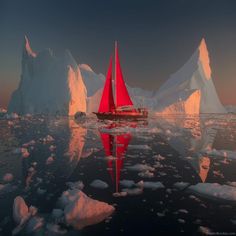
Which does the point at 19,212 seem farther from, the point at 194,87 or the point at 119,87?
the point at 194,87

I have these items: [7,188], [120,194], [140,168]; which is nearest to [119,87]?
[140,168]

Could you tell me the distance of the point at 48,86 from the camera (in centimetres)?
7612

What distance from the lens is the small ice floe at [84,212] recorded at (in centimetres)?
502

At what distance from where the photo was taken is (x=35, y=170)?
29.6ft

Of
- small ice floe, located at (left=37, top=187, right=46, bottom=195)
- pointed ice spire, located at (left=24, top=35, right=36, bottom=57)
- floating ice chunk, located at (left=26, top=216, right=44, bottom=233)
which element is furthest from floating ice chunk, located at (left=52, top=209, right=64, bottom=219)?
pointed ice spire, located at (left=24, top=35, right=36, bottom=57)

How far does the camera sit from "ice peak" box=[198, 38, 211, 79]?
368 ft

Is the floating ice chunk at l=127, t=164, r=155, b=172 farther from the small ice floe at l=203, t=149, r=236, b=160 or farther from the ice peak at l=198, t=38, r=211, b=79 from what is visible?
the ice peak at l=198, t=38, r=211, b=79

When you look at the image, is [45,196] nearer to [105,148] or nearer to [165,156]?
[165,156]

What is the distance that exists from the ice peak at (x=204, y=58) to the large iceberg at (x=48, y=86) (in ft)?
193

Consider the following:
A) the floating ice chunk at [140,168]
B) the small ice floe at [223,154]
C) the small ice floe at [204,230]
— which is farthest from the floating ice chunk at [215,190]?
the small ice floe at [223,154]

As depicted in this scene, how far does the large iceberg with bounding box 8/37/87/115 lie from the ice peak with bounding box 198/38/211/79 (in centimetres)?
5883

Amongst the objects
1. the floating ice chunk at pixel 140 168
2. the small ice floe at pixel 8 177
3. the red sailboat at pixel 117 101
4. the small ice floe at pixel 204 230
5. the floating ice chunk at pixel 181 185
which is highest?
the red sailboat at pixel 117 101

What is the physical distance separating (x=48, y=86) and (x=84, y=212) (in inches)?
2925

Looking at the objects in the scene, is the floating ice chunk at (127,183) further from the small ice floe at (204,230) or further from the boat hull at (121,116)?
the boat hull at (121,116)
